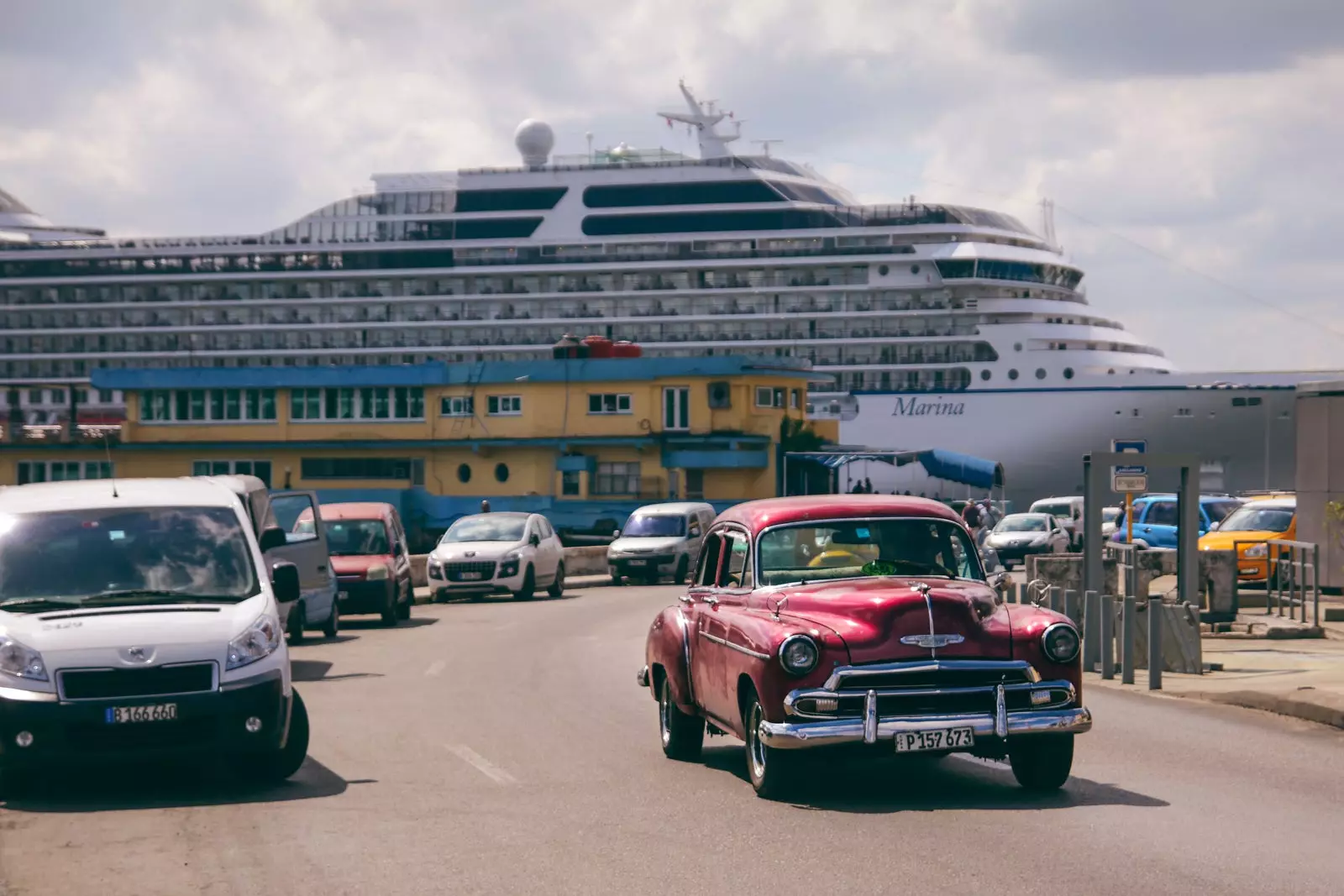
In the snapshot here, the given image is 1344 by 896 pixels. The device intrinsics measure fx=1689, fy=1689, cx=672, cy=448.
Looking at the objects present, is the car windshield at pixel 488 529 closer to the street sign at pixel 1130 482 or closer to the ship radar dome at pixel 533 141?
the street sign at pixel 1130 482

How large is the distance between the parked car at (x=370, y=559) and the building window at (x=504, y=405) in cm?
3179

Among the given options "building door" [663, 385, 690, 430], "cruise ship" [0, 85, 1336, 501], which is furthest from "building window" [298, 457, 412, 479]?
"cruise ship" [0, 85, 1336, 501]

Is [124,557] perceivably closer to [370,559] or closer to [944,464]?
[370,559]

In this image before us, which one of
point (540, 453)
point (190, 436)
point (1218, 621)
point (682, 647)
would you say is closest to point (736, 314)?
point (540, 453)

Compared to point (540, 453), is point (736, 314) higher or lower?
higher

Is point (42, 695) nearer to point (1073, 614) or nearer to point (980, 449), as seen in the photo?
point (1073, 614)

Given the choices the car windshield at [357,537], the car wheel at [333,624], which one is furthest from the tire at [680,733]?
the car windshield at [357,537]

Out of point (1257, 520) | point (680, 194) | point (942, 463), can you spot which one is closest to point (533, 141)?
point (680, 194)

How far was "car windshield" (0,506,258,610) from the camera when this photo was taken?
9.86 metres

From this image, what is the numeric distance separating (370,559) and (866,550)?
16.9m

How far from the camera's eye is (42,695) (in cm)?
890

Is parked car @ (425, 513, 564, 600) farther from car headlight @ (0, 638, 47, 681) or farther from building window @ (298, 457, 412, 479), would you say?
building window @ (298, 457, 412, 479)

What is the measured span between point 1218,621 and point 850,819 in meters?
14.6

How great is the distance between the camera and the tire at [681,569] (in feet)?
121
